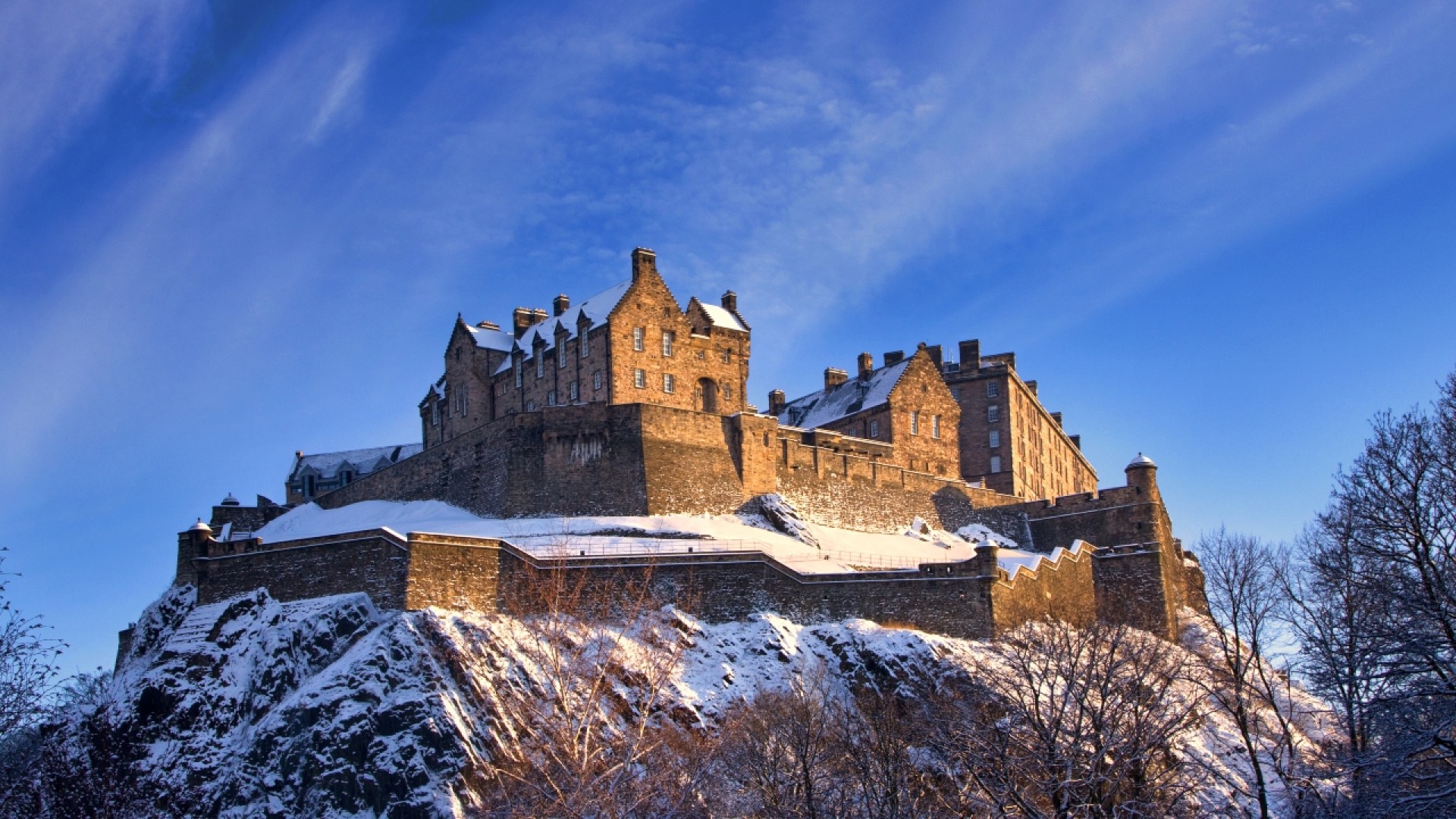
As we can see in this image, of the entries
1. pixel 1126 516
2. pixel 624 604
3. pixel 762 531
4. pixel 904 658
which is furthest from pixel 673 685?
pixel 1126 516

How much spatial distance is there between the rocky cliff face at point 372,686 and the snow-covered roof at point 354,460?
36385 millimetres

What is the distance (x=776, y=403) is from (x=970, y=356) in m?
12.8

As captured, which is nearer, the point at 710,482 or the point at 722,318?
the point at 710,482

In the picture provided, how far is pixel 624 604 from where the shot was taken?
48.4 metres

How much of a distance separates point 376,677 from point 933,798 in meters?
18.0

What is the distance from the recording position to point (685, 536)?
56.6 metres

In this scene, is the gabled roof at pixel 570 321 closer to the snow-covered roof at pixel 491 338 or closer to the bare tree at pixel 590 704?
the snow-covered roof at pixel 491 338

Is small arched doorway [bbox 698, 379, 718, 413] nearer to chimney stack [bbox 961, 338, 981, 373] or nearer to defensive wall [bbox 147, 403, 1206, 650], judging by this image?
defensive wall [bbox 147, 403, 1206, 650]

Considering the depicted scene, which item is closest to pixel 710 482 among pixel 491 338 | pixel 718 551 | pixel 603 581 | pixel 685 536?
pixel 685 536

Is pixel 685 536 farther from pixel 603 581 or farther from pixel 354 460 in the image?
pixel 354 460

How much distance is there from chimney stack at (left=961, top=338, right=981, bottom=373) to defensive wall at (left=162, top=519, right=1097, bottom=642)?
27.3m

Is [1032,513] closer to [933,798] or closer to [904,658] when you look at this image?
[904,658]

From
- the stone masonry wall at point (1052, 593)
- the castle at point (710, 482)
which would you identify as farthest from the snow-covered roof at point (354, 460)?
the stone masonry wall at point (1052, 593)

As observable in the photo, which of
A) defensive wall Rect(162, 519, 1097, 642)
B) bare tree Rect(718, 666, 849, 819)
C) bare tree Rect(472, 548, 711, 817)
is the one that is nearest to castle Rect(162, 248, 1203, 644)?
defensive wall Rect(162, 519, 1097, 642)
